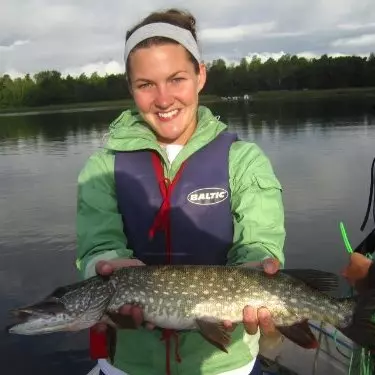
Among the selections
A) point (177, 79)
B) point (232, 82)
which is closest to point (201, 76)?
point (177, 79)

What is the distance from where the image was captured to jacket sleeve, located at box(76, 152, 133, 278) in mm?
2920

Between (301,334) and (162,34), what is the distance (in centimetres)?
175

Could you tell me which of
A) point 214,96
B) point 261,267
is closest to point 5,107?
point 214,96

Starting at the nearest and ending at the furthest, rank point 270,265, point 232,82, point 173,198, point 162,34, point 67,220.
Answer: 1. point 270,265
2. point 162,34
3. point 173,198
4. point 67,220
5. point 232,82

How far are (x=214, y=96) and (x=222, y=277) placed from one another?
112444 millimetres

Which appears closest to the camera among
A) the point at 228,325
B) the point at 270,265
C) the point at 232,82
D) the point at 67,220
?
the point at 270,265

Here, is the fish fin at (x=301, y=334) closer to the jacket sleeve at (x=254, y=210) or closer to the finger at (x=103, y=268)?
the jacket sleeve at (x=254, y=210)

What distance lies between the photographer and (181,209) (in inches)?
121

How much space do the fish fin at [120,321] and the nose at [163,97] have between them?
116 cm

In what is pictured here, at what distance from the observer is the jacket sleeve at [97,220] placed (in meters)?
2.92

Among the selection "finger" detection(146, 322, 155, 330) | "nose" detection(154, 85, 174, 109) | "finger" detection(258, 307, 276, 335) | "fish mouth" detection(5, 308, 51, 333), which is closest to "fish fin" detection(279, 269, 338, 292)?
"finger" detection(258, 307, 276, 335)

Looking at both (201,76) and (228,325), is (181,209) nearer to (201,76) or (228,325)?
(228,325)

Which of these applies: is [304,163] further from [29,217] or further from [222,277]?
[222,277]

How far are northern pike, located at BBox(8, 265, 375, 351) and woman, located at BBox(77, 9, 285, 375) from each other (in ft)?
0.23
